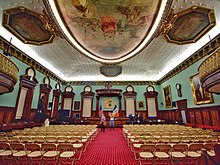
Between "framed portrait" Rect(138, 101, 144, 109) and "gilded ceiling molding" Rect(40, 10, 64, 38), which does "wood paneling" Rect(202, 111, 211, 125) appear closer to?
"framed portrait" Rect(138, 101, 144, 109)

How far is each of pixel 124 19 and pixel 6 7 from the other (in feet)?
21.3

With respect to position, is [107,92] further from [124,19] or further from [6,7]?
[6,7]

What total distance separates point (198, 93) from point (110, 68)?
9.03 meters

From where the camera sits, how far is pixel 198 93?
946 cm

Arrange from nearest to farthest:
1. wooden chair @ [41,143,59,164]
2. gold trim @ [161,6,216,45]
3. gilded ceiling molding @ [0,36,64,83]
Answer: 1. wooden chair @ [41,143,59,164]
2. gold trim @ [161,6,216,45]
3. gilded ceiling molding @ [0,36,64,83]

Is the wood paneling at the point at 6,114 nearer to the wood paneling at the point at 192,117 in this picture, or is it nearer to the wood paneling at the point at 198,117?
the wood paneling at the point at 198,117

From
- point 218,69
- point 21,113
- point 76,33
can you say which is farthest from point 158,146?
point 21,113

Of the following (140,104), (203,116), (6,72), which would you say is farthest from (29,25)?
(140,104)

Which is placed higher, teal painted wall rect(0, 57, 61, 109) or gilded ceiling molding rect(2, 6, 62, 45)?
gilded ceiling molding rect(2, 6, 62, 45)

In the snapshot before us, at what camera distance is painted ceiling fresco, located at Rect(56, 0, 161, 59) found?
261 inches

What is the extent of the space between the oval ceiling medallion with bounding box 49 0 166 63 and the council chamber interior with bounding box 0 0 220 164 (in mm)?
57

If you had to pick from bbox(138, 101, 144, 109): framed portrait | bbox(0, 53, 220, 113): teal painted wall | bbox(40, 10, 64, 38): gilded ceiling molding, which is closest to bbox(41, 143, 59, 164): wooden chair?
bbox(0, 53, 220, 113): teal painted wall

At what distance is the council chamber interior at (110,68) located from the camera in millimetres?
4199

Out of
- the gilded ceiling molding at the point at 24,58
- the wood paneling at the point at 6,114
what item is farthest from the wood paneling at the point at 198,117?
the gilded ceiling molding at the point at 24,58
